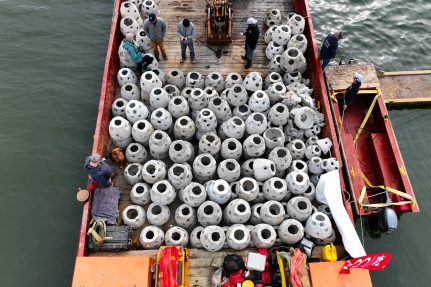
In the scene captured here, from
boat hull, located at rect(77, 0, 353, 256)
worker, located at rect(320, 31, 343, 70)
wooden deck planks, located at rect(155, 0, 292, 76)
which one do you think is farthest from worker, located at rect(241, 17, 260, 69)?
worker, located at rect(320, 31, 343, 70)

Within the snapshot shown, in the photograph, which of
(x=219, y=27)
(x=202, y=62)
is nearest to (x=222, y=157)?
(x=202, y=62)

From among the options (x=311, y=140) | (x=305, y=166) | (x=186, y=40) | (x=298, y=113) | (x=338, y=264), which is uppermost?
(x=186, y=40)

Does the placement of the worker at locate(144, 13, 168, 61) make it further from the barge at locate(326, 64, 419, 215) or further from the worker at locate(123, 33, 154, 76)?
the barge at locate(326, 64, 419, 215)

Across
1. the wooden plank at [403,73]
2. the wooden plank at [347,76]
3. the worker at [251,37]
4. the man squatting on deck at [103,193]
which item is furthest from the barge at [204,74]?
the wooden plank at [403,73]

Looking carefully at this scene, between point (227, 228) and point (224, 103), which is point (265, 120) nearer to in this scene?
point (224, 103)

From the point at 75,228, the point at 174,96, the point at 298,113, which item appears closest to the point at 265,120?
the point at 298,113
